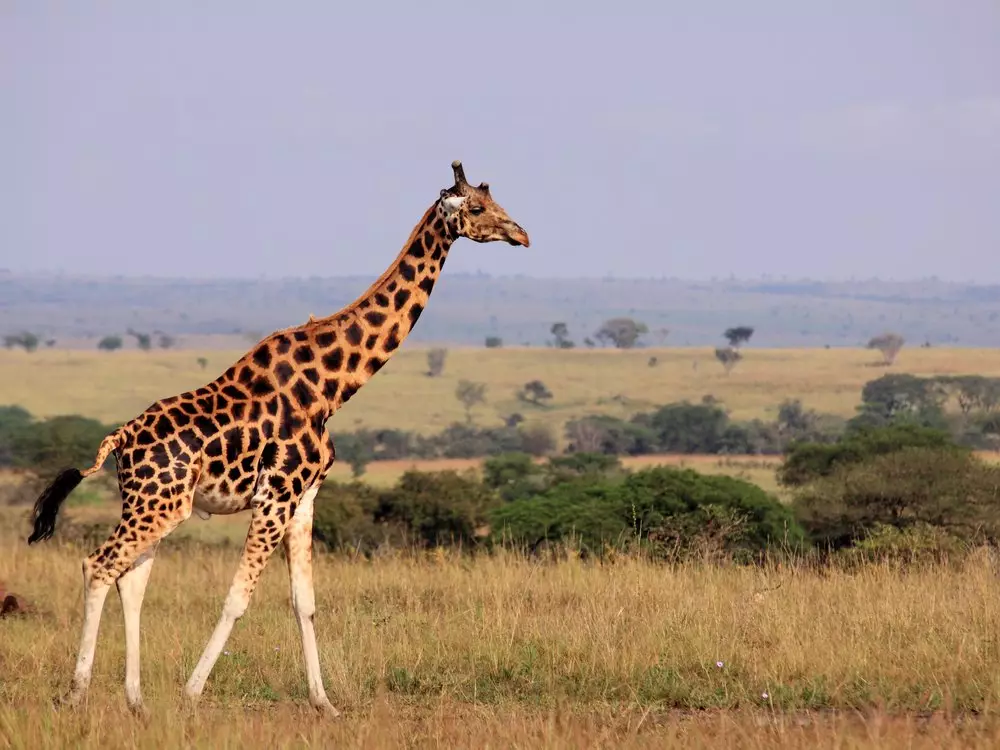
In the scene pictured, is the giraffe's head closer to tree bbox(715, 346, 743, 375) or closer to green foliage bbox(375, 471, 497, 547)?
green foliage bbox(375, 471, 497, 547)

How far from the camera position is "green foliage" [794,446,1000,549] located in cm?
2083

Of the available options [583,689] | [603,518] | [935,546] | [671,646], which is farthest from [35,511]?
[603,518]

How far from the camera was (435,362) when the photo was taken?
10488 centimetres

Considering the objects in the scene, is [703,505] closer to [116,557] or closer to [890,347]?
Result: [116,557]

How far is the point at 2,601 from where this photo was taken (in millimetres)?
11281

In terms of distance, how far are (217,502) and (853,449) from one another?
2029 cm

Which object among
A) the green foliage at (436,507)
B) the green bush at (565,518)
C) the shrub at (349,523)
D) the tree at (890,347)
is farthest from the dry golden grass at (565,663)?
the tree at (890,347)

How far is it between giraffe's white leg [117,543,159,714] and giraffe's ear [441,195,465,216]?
7.55 feet

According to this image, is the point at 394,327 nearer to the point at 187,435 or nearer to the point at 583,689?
the point at 187,435

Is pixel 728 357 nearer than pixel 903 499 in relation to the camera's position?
No

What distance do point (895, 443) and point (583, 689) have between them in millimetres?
18718

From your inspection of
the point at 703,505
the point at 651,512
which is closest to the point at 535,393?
the point at 651,512

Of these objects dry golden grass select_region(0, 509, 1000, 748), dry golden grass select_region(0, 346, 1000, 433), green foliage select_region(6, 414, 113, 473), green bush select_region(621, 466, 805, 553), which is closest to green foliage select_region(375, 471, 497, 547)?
green bush select_region(621, 466, 805, 553)

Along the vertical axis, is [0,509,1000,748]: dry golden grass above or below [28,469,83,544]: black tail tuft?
below
